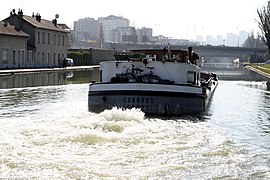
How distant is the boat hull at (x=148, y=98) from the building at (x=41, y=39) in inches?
1504

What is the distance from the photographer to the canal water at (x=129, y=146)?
9.41 meters

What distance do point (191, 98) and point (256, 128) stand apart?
319 centimetres

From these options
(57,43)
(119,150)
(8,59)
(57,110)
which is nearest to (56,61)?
(57,43)

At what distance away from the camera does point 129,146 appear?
11500mm

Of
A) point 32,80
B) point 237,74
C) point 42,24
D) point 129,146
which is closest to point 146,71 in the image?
point 129,146

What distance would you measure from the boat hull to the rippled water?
799 mm

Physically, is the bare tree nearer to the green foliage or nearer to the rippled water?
the green foliage

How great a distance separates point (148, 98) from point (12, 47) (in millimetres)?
35886

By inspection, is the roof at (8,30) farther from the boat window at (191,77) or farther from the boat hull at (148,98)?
the boat hull at (148,98)

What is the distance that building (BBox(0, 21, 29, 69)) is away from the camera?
49.3m

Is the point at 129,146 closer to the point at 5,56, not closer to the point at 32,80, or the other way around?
the point at 32,80

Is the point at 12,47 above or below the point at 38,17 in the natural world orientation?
below

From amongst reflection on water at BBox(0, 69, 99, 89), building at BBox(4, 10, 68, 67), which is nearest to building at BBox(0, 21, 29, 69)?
building at BBox(4, 10, 68, 67)

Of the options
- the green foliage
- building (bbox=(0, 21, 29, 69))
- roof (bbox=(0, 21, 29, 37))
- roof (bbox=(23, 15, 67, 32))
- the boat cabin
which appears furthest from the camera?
the green foliage
